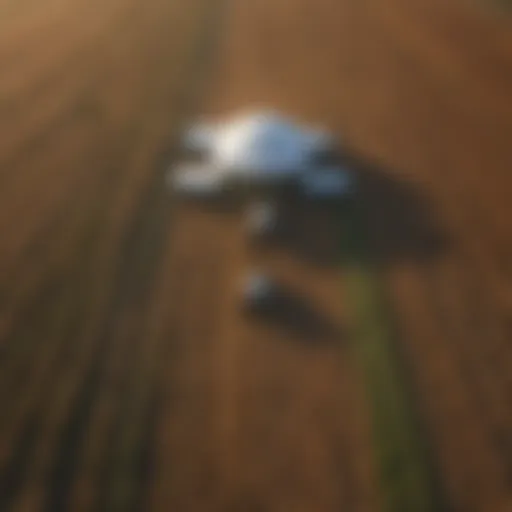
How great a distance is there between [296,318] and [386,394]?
55.0 inches

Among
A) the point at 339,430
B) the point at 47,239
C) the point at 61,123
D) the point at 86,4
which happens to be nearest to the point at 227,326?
the point at 339,430

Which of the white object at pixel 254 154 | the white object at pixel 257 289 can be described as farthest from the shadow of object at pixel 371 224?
the white object at pixel 257 289

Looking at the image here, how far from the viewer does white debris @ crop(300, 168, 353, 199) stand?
1355 centimetres

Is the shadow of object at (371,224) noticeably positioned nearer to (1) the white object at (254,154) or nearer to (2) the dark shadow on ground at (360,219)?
(2) the dark shadow on ground at (360,219)

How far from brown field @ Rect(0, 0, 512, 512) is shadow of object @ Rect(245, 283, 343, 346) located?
32 mm

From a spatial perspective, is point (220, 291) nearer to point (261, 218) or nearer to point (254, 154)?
point (261, 218)

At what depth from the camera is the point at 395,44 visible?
2066 centimetres

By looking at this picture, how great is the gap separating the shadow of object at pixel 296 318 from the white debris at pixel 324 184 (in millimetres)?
2466

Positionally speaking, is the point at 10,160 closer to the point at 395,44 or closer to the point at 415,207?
the point at 415,207

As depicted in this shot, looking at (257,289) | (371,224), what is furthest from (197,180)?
(257,289)

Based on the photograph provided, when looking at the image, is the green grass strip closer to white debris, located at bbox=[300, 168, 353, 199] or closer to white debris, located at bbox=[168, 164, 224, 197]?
white debris, located at bbox=[300, 168, 353, 199]

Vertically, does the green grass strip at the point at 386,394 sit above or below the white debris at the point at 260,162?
below

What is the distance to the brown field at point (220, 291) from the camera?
8914 mm

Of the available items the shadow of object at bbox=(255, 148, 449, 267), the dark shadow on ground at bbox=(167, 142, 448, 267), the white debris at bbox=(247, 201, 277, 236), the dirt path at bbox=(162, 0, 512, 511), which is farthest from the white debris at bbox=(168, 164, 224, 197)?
the dirt path at bbox=(162, 0, 512, 511)
